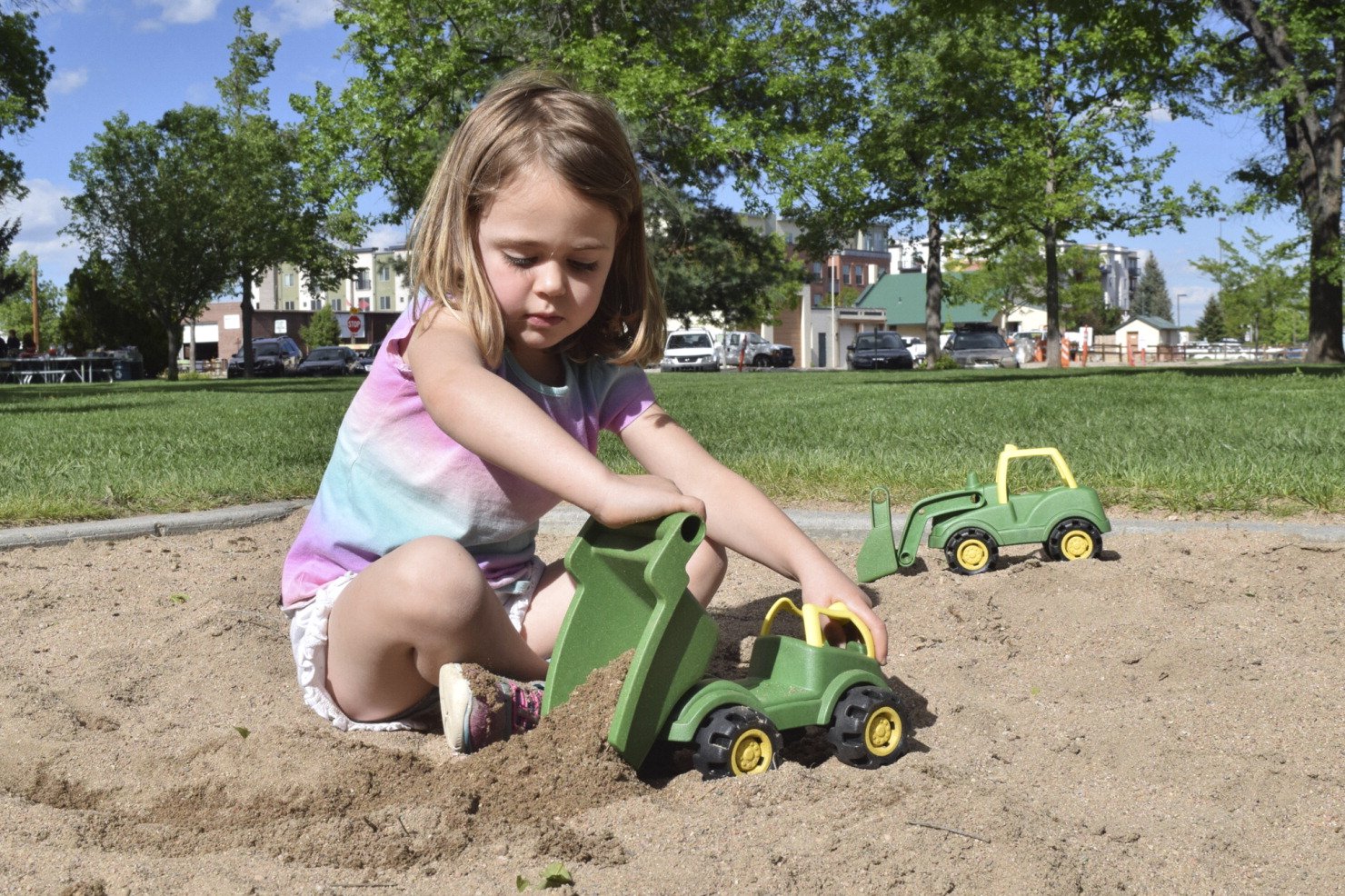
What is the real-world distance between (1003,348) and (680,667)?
35.1m

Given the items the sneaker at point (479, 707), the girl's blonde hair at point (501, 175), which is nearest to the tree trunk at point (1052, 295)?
the girl's blonde hair at point (501, 175)

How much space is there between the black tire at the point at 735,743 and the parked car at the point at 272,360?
40600 millimetres

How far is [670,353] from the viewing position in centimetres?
4034

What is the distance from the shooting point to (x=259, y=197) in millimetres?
33406

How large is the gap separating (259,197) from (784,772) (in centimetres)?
3468

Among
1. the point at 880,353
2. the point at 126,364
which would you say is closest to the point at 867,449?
the point at 880,353

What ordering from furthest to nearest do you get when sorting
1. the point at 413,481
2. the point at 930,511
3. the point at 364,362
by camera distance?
the point at 364,362
the point at 930,511
the point at 413,481

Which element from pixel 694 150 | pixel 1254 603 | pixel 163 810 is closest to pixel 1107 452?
pixel 1254 603

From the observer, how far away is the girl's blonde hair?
2076 millimetres

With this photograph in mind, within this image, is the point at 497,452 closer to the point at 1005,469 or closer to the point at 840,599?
the point at 840,599

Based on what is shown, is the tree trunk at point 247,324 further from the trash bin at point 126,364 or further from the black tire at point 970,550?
the black tire at point 970,550

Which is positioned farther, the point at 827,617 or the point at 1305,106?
the point at 1305,106

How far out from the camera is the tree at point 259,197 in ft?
109

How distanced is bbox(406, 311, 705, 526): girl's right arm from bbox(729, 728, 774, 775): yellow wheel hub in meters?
0.37
